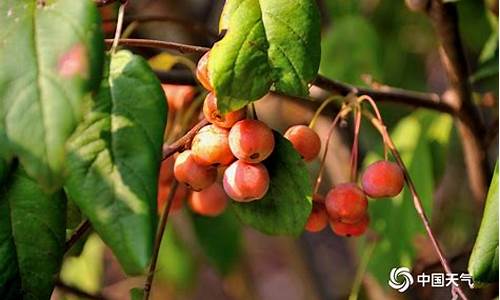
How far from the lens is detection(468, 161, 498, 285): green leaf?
28.8 inches

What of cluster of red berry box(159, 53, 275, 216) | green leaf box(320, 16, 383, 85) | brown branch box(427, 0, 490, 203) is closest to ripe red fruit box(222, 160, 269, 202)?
cluster of red berry box(159, 53, 275, 216)

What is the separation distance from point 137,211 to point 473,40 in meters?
0.90

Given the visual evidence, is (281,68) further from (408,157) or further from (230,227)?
(230,227)

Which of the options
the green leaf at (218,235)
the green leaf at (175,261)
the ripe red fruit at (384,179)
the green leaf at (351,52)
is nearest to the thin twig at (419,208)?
the ripe red fruit at (384,179)

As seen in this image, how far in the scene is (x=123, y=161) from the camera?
62 cm

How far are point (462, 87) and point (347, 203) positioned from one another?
280mm

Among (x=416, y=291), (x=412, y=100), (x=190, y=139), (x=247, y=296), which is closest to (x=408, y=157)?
(x=412, y=100)

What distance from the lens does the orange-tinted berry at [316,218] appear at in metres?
0.83

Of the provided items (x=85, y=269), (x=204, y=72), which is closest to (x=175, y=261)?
(x=85, y=269)

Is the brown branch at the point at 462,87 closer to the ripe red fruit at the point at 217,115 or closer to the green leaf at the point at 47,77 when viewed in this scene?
the ripe red fruit at the point at 217,115

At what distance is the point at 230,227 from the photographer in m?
1.41

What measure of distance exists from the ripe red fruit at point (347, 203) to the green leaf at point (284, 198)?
5cm

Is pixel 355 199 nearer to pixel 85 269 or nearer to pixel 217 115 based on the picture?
pixel 217 115

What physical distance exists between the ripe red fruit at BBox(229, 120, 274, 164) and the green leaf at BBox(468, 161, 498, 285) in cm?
Answer: 18
